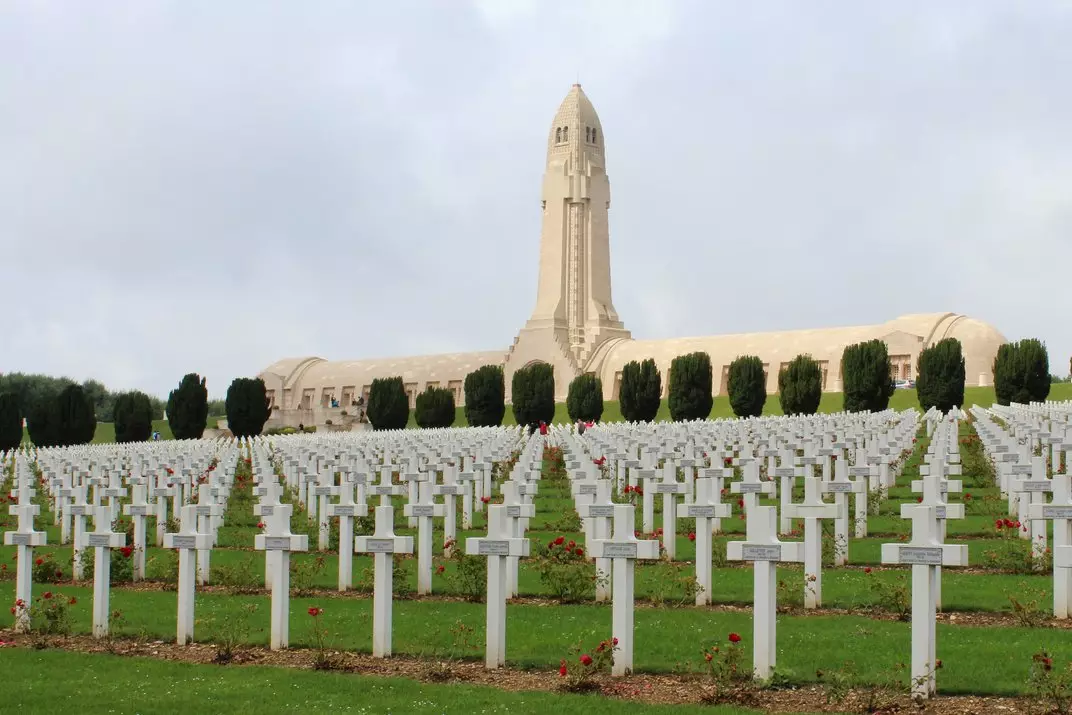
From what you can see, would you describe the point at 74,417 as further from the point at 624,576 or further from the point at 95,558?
the point at 624,576

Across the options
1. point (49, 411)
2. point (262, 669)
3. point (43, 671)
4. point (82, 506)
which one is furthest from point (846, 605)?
point (49, 411)

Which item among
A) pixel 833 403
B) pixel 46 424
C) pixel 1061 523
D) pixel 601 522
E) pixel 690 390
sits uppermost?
pixel 690 390

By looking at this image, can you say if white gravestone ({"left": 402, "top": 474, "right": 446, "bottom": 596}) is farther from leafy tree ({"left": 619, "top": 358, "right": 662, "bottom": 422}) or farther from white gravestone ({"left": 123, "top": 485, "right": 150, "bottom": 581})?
leafy tree ({"left": 619, "top": 358, "right": 662, "bottom": 422})

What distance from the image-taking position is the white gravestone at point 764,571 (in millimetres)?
6812

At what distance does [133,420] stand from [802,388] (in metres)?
24.3

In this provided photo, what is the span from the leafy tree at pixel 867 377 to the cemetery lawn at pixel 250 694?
3522 cm

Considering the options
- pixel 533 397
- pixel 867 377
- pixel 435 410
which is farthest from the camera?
pixel 435 410

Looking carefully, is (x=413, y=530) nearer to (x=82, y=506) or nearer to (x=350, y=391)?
(x=82, y=506)

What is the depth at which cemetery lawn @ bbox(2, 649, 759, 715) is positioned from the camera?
645cm

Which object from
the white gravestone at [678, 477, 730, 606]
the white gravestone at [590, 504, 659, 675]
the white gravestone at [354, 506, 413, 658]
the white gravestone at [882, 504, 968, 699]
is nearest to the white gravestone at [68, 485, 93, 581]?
the white gravestone at [354, 506, 413, 658]

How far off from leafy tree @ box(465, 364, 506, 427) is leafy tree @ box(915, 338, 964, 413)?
16292 mm

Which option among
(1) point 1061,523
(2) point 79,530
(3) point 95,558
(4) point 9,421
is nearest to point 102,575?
(3) point 95,558

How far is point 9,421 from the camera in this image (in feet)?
129

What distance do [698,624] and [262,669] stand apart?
3.15m
